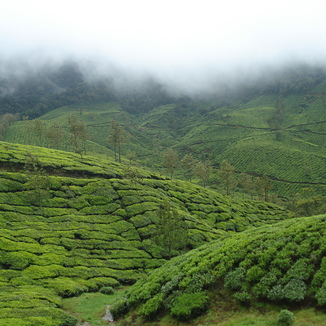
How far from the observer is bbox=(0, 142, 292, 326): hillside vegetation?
123ft

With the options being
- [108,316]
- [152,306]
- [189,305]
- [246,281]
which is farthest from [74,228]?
[246,281]

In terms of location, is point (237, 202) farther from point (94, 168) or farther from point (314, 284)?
point (314, 284)

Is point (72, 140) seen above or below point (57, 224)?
above

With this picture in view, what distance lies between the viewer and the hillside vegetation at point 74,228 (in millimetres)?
37344

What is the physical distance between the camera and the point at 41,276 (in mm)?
41406

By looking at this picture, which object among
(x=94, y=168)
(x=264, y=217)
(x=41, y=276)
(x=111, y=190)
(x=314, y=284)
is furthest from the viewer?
(x=264, y=217)

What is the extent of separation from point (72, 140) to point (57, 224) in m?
86.3

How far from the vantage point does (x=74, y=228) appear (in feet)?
197

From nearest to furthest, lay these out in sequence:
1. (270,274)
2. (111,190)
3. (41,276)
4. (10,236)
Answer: (270,274) < (41,276) < (10,236) < (111,190)

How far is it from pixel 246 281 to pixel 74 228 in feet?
151

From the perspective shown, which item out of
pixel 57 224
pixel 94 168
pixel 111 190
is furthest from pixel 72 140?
pixel 57 224

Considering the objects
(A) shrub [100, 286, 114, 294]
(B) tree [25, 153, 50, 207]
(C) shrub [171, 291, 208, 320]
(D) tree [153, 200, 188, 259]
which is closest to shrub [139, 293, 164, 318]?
(C) shrub [171, 291, 208, 320]

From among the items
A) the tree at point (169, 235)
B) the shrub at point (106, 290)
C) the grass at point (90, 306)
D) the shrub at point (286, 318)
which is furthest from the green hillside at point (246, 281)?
the tree at point (169, 235)

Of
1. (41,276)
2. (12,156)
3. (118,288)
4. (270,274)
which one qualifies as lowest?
(118,288)
